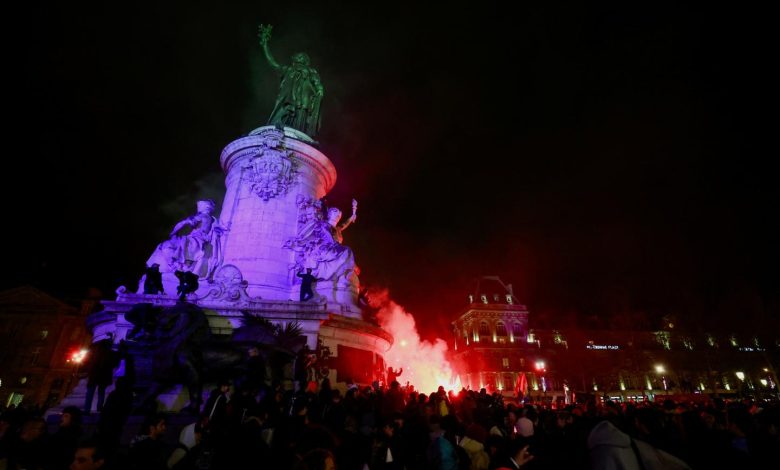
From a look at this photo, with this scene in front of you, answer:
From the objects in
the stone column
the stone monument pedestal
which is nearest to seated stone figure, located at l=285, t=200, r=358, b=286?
the stone monument pedestal

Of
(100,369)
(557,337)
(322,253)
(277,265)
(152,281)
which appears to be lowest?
(100,369)

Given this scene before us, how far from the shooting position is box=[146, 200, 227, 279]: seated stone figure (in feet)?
56.0

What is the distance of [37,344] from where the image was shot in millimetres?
47219

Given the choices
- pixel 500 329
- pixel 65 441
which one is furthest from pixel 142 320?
pixel 500 329

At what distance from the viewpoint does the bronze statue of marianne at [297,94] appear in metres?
23.8

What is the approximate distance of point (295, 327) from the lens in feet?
48.8

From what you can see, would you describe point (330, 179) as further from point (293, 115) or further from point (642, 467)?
point (642, 467)

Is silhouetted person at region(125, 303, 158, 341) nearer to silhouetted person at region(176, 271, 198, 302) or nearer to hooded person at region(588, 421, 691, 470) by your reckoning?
silhouetted person at region(176, 271, 198, 302)

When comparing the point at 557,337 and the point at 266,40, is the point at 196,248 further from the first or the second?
the point at 557,337

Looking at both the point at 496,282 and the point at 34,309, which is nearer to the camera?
the point at 34,309

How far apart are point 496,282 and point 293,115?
6019 centimetres

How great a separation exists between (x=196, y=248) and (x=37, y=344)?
47.4 metres

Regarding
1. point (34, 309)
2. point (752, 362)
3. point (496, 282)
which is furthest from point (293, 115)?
point (752, 362)

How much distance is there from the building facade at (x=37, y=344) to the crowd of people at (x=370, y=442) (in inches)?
1950
